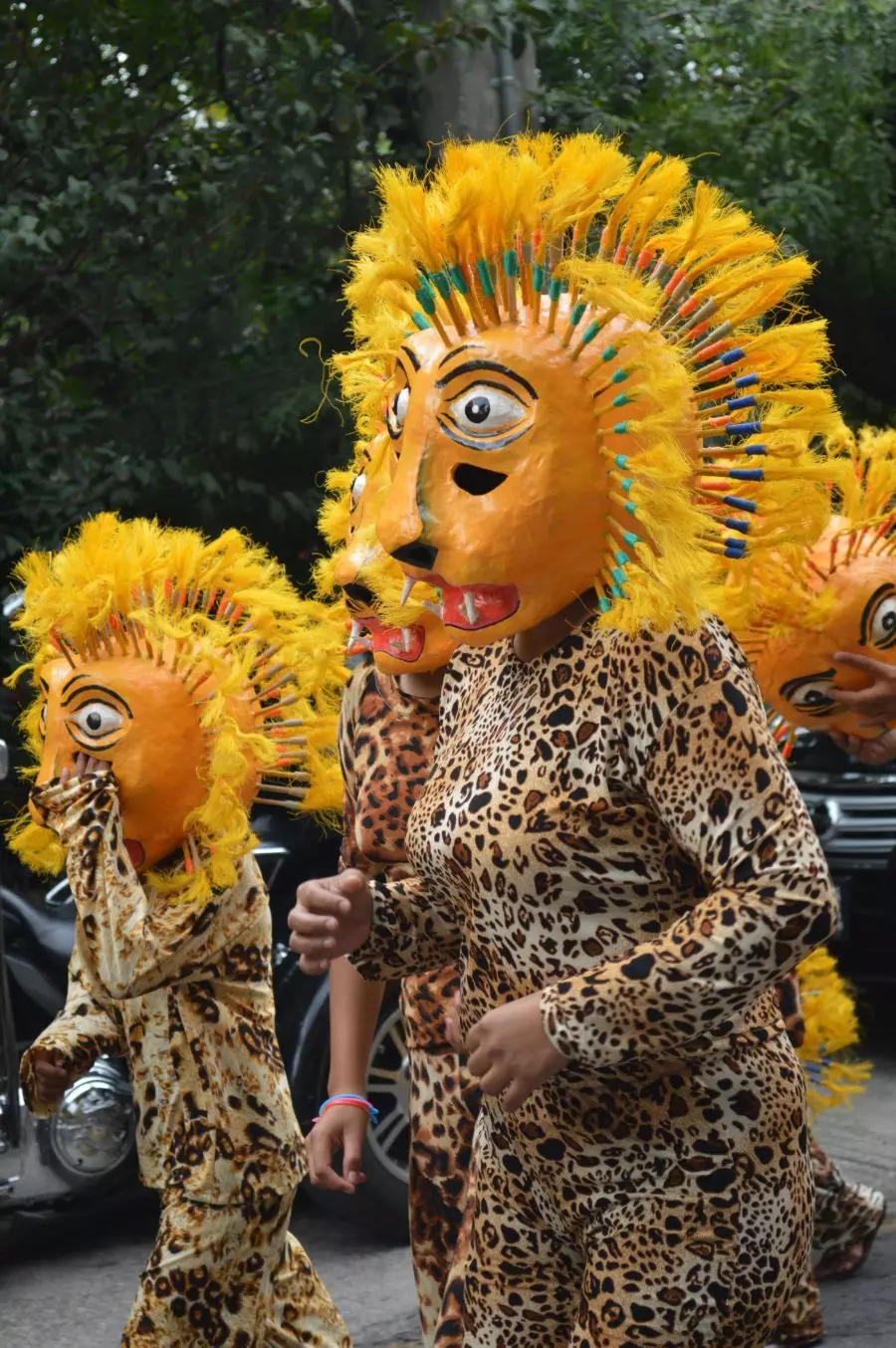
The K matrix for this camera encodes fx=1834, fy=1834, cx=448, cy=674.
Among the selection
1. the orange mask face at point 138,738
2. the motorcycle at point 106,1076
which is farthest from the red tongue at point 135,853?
the motorcycle at point 106,1076

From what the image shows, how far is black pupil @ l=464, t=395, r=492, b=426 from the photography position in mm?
2480

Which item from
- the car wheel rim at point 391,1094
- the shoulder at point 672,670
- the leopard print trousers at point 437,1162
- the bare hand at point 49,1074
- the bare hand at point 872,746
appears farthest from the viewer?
the car wheel rim at point 391,1094

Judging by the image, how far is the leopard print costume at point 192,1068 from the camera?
362 centimetres

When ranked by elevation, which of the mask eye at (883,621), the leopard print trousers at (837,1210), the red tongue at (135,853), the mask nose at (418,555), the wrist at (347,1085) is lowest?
the leopard print trousers at (837,1210)

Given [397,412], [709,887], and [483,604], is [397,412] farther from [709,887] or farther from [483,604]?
[709,887]

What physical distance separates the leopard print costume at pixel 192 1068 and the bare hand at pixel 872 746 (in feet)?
4.67

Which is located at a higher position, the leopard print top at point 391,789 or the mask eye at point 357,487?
the mask eye at point 357,487

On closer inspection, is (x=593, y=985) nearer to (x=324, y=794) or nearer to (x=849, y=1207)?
(x=324, y=794)

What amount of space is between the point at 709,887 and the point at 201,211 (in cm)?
551

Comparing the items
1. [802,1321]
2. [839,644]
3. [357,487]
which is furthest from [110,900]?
[802,1321]

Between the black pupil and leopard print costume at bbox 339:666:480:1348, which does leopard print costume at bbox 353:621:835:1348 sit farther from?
leopard print costume at bbox 339:666:480:1348

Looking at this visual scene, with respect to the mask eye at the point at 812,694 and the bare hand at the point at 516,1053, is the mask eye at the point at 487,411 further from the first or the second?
the mask eye at the point at 812,694

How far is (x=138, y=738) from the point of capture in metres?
3.68

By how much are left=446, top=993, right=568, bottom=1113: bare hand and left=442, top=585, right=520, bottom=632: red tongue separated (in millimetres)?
515
